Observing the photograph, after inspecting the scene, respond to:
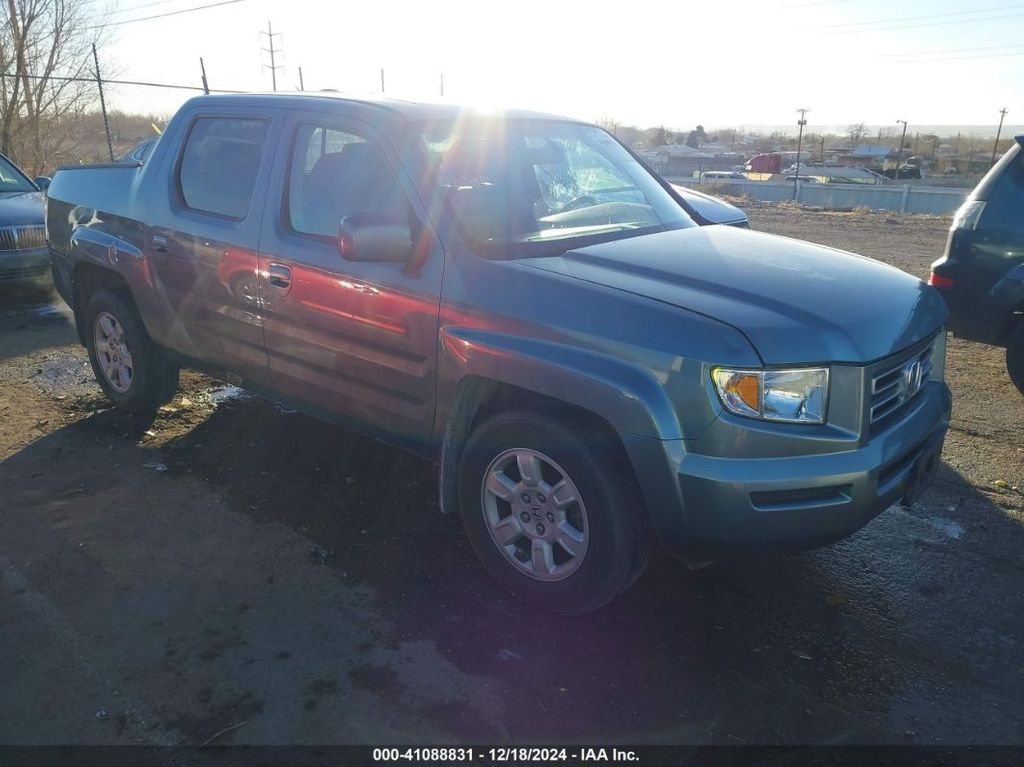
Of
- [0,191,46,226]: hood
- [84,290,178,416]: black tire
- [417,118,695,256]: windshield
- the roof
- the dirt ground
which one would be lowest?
the dirt ground

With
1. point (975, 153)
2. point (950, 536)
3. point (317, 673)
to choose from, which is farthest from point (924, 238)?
point (975, 153)

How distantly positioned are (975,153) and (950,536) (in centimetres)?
8132

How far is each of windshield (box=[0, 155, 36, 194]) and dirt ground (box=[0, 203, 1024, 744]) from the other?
559cm

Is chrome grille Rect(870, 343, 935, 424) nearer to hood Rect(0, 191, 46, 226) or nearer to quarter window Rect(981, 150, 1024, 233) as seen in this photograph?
quarter window Rect(981, 150, 1024, 233)

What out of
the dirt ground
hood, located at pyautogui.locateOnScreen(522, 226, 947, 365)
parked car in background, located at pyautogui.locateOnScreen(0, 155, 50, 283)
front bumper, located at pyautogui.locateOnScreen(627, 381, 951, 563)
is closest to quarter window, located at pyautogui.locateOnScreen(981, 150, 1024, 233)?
the dirt ground

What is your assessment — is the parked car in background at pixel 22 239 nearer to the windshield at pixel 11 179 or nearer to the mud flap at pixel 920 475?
the windshield at pixel 11 179

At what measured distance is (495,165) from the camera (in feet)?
11.7

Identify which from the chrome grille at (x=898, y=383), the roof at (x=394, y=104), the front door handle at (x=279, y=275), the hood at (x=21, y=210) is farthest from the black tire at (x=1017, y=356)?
the hood at (x=21, y=210)

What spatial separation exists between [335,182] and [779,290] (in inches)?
80.6

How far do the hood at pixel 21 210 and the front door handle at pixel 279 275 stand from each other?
5857 millimetres

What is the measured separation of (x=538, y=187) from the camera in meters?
3.65

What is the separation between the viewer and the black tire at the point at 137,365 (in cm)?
483

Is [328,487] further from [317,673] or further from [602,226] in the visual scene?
[602,226]

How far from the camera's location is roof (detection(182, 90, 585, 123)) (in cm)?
359
